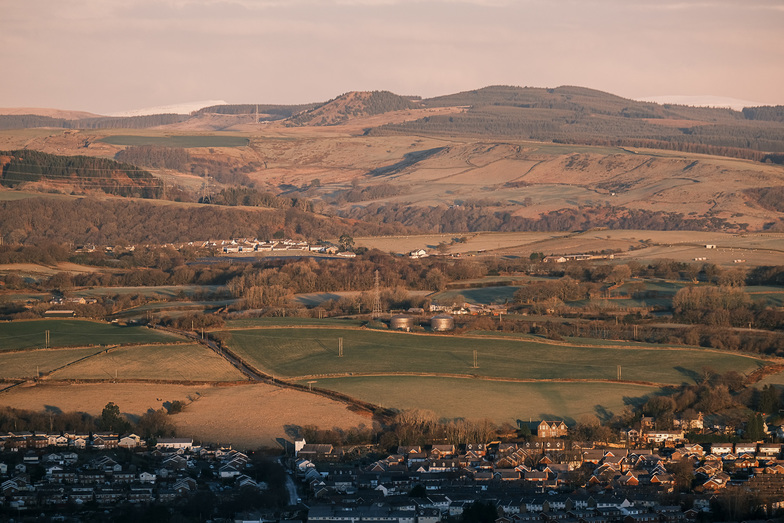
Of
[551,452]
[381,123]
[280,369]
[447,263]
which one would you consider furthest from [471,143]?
[551,452]

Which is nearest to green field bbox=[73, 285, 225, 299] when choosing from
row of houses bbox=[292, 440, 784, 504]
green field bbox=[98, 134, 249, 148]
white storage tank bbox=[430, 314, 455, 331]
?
white storage tank bbox=[430, 314, 455, 331]

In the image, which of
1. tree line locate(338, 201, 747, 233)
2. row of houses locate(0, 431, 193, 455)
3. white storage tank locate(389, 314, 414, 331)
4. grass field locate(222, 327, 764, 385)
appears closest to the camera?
row of houses locate(0, 431, 193, 455)

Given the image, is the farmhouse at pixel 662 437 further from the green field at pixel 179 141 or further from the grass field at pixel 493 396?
the green field at pixel 179 141

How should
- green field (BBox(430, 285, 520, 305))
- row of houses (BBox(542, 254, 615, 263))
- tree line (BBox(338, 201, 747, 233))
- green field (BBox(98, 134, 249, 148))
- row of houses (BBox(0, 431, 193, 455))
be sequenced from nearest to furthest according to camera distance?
row of houses (BBox(0, 431, 193, 455)), green field (BBox(430, 285, 520, 305)), row of houses (BBox(542, 254, 615, 263)), tree line (BBox(338, 201, 747, 233)), green field (BBox(98, 134, 249, 148))

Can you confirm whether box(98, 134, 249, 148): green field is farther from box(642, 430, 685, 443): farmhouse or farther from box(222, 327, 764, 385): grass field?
box(642, 430, 685, 443): farmhouse

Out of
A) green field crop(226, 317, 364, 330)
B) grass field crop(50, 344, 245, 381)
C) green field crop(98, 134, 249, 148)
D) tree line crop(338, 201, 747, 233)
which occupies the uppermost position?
green field crop(98, 134, 249, 148)

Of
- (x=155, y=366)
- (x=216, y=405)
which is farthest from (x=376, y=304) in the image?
(x=216, y=405)
